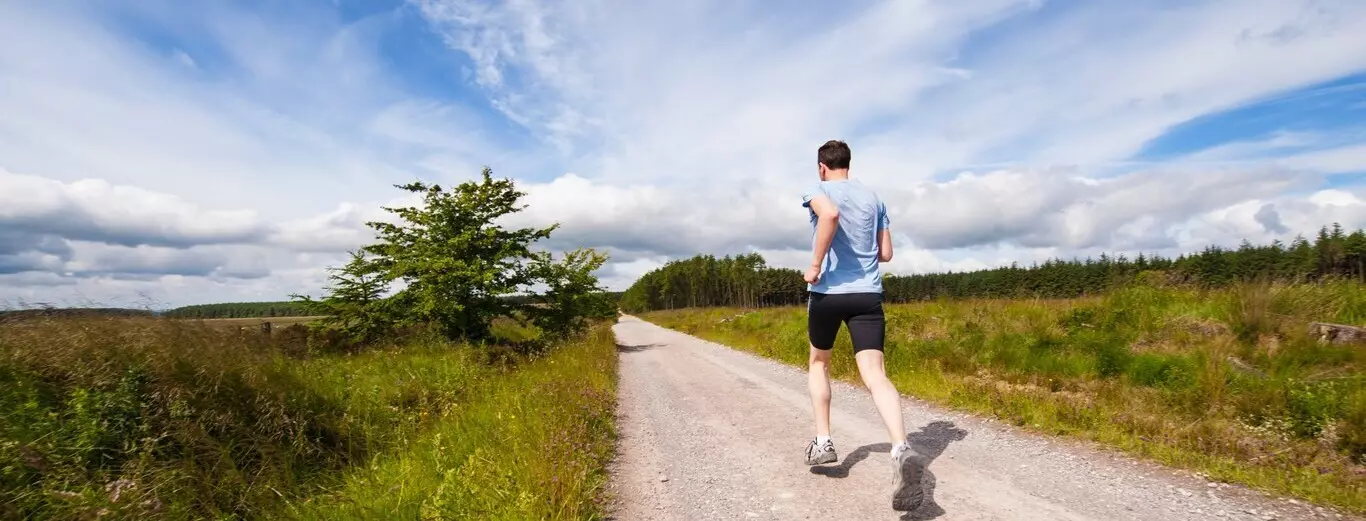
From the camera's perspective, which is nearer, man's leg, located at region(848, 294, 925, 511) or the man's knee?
man's leg, located at region(848, 294, 925, 511)

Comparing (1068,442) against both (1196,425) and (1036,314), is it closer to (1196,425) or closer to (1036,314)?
(1196,425)

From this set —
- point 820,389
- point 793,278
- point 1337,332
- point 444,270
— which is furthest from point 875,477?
point 793,278

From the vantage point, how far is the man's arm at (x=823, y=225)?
335cm

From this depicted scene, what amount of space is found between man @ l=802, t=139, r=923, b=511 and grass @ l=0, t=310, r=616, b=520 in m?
1.76

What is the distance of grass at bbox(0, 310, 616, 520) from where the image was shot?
371 cm

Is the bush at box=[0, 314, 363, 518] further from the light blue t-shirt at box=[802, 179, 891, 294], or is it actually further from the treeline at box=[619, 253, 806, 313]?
the treeline at box=[619, 253, 806, 313]

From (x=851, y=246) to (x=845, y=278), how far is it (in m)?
0.20

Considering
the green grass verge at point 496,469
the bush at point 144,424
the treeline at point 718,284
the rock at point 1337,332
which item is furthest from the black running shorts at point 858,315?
the treeline at point 718,284

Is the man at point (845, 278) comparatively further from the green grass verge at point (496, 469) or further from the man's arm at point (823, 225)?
the green grass verge at point (496, 469)

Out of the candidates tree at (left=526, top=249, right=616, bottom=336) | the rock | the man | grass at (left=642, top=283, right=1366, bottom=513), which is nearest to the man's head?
the man

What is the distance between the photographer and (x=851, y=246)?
3514 mm

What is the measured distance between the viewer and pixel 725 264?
10856 centimetres

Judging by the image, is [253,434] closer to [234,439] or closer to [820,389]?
[234,439]

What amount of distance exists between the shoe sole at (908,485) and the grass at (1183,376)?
7.64 ft
